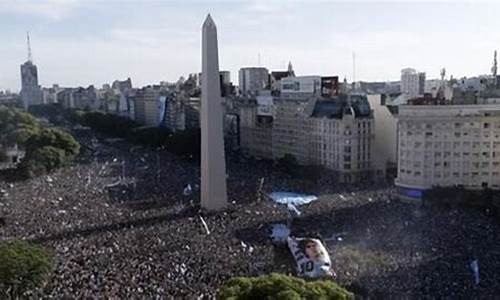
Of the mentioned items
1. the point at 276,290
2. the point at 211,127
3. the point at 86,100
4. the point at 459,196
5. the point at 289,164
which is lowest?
the point at 289,164

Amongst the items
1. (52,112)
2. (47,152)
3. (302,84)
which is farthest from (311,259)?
(52,112)

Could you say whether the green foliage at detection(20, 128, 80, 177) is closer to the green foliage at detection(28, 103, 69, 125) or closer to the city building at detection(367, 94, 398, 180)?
the city building at detection(367, 94, 398, 180)

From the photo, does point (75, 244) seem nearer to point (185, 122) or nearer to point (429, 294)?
point (429, 294)

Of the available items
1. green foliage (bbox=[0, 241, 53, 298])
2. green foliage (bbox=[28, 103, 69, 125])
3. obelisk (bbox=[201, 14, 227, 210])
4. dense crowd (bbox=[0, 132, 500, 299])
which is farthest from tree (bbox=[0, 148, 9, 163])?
green foliage (bbox=[28, 103, 69, 125])

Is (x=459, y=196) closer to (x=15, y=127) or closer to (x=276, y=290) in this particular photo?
(x=276, y=290)

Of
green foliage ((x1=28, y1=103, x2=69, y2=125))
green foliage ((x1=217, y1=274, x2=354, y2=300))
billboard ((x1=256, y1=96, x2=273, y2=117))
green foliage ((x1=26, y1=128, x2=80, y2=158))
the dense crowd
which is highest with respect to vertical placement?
billboard ((x1=256, y1=96, x2=273, y2=117))

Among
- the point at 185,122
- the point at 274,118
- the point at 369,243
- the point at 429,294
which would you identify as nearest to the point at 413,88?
the point at 185,122

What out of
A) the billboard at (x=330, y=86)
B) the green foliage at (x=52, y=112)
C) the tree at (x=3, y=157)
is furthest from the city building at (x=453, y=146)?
the green foliage at (x=52, y=112)
